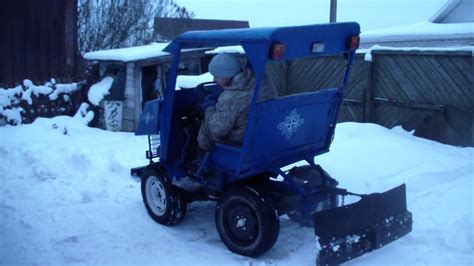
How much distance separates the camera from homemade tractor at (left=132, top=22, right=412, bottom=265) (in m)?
3.85

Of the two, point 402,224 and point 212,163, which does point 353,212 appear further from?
point 212,163

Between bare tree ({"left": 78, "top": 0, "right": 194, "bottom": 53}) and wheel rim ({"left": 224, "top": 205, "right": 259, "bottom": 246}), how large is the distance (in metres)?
12.2

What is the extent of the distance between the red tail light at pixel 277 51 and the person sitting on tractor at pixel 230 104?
1.77 feet

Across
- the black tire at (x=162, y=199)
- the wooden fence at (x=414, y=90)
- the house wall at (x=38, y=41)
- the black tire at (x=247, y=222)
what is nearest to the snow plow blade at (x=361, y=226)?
the black tire at (x=247, y=222)

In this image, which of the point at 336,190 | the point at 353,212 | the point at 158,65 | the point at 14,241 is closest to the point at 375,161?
the point at 336,190

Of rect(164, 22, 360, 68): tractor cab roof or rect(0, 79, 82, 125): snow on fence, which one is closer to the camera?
rect(164, 22, 360, 68): tractor cab roof

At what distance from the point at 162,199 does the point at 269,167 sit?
1366mm

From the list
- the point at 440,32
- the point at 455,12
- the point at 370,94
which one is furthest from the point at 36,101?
the point at 455,12

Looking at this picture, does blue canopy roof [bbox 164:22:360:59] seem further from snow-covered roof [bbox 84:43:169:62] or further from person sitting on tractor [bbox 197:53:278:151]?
snow-covered roof [bbox 84:43:169:62]

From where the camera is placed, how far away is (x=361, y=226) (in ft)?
13.0

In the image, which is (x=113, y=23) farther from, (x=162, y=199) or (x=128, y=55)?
(x=162, y=199)

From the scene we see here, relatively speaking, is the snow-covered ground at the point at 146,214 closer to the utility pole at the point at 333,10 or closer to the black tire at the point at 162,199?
the black tire at the point at 162,199

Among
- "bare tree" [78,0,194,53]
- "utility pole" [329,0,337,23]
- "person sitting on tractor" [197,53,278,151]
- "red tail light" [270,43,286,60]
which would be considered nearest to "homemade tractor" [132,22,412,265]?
"red tail light" [270,43,286,60]

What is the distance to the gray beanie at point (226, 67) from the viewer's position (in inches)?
173
